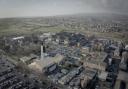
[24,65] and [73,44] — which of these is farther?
[73,44]

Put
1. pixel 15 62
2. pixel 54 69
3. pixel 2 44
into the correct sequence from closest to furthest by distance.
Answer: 1. pixel 54 69
2. pixel 15 62
3. pixel 2 44

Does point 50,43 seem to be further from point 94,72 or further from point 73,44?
point 94,72

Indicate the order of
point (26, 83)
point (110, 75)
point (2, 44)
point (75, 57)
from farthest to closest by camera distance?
point (2, 44), point (75, 57), point (110, 75), point (26, 83)

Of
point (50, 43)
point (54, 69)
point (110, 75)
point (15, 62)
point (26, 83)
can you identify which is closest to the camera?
point (26, 83)

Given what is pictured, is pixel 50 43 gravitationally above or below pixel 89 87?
above

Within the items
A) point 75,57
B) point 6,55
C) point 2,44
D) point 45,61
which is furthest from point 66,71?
point 2,44

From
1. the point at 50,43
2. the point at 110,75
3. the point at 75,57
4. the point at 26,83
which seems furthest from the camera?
the point at 50,43

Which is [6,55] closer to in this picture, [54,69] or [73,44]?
[54,69]

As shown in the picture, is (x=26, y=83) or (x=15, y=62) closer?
(x=26, y=83)

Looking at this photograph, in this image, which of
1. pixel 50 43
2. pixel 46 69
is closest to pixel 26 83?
pixel 46 69
